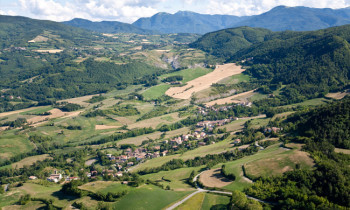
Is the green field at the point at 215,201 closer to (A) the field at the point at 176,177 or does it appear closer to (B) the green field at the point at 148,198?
(B) the green field at the point at 148,198

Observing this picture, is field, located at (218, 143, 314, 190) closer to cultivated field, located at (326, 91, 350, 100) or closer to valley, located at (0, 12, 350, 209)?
valley, located at (0, 12, 350, 209)

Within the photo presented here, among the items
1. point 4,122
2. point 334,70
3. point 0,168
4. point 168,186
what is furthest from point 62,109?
point 334,70

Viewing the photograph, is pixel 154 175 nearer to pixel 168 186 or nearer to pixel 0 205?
pixel 168 186

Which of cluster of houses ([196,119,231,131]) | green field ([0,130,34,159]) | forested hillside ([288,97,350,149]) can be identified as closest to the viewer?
forested hillside ([288,97,350,149])

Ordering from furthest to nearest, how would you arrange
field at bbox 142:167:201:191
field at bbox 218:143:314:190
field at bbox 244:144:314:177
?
field at bbox 142:167:201:191 → field at bbox 218:143:314:190 → field at bbox 244:144:314:177

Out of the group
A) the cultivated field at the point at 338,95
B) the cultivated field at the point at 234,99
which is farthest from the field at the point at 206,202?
the cultivated field at the point at 234,99

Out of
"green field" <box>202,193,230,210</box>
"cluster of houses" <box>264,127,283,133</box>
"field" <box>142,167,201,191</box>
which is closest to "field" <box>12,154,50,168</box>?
"field" <box>142,167,201,191</box>

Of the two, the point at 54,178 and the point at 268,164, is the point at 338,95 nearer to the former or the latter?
the point at 268,164

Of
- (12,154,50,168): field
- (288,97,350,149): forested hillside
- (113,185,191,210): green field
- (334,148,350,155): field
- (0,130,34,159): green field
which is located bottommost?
(12,154,50,168): field
